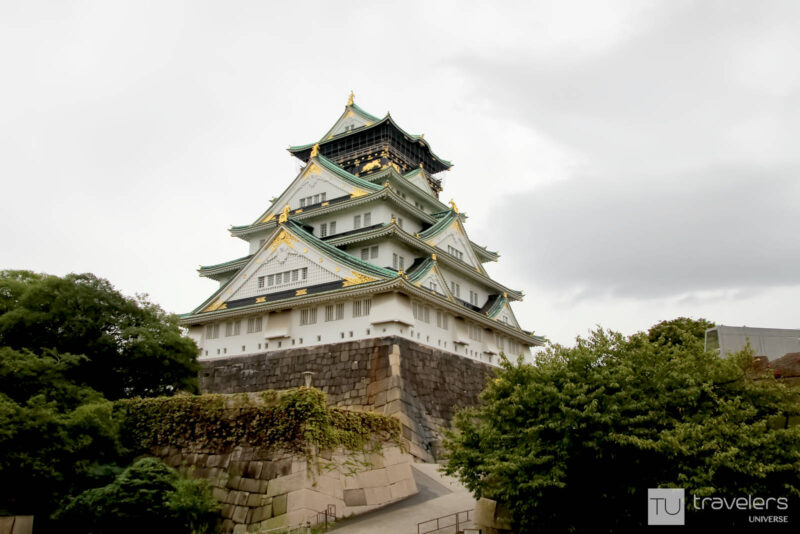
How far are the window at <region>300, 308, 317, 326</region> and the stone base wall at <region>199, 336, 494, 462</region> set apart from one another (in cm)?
129

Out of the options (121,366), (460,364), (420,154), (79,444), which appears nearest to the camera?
(79,444)

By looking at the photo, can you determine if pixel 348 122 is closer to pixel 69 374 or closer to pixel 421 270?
pixel 421 270

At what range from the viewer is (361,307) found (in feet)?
91.8

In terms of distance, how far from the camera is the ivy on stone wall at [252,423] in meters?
18.5

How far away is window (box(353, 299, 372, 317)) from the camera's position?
91.2ft

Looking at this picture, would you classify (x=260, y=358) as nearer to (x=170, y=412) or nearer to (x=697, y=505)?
(x=170, y=412)

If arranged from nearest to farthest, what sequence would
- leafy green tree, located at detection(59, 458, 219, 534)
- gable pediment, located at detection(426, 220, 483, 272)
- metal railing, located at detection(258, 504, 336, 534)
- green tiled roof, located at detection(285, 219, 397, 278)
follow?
leafy green tree, located at detection(59, 458, 219, 534), metal railing, located at detection(258, 504, 336, 534), green tiled roof, located at detection(285, 219, 397, 278), gable pediment, located at detection(426, 220, 483, 272)

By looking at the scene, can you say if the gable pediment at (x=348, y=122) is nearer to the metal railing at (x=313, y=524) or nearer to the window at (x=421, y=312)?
the window at (x=421, y=312)

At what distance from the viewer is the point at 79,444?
18422 mm

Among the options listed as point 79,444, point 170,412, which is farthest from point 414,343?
point 79,444

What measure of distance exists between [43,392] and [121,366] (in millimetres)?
3775

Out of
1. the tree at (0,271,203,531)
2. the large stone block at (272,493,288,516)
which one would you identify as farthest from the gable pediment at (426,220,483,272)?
the large stone block at (272,493,288,516)

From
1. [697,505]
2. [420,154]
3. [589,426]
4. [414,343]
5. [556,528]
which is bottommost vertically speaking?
[556,528]

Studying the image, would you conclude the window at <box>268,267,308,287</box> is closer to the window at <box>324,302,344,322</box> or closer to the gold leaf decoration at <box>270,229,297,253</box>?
the gold leaf decoration at <box>270,229,297,253</box>
